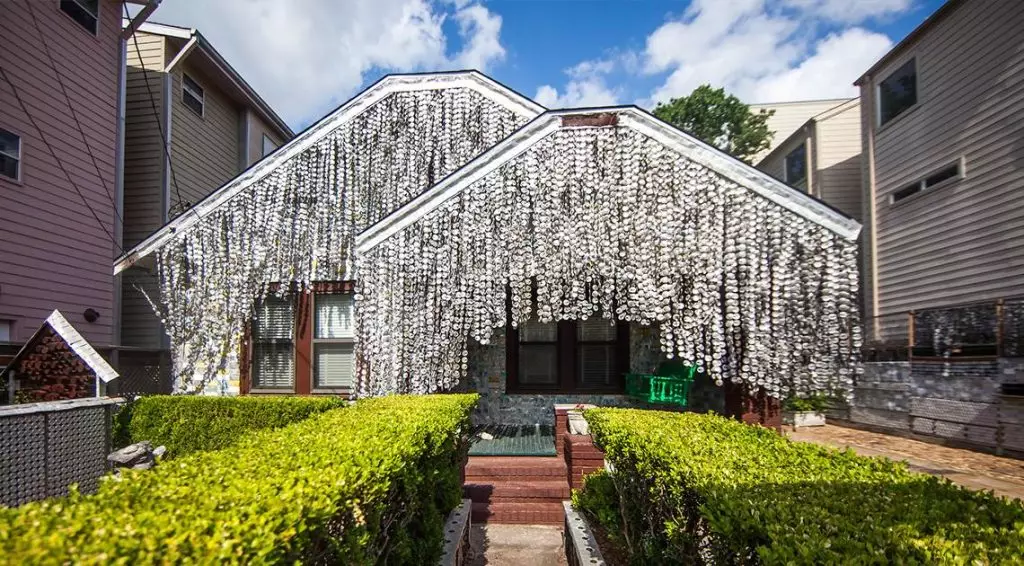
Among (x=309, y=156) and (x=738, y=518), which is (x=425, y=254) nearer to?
(x=309, y=156)

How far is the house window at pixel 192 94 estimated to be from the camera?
13551 mm

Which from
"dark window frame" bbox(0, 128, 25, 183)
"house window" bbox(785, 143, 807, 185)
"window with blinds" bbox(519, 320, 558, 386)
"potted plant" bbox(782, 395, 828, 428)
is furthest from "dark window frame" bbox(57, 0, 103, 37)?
"house window" bbox(785, 143, 807, 185)

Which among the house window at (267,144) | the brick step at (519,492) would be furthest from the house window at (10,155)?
the brick step at (519,492)

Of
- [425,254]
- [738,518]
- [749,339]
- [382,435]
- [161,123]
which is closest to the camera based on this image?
[738,518]

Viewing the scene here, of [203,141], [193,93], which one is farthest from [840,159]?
[193,93]

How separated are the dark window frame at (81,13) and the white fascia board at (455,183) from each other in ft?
29.4

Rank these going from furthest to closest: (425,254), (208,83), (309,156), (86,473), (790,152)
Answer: (790,152) < (208,83) < (309,156) < (425,254) < (86,473)

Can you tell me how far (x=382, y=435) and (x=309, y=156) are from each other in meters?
8.26

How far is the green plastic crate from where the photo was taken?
8.90m

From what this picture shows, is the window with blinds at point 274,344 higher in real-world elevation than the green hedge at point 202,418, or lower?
higher

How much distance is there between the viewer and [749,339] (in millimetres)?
7887

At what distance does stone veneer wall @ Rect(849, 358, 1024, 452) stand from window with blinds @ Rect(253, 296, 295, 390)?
11.2 metres

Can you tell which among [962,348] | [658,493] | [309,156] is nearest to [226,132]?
[309,156]

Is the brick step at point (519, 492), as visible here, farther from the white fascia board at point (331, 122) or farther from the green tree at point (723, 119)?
the green tree at point (723, 119)
